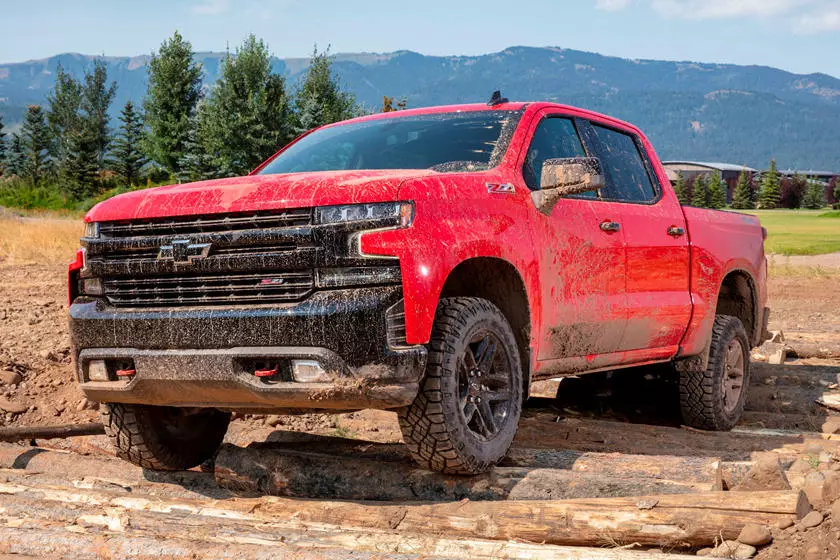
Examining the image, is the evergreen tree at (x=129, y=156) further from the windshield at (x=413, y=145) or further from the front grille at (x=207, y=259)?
the front grille at (x=207, y=259)

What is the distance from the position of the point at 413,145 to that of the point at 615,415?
11.7 ft

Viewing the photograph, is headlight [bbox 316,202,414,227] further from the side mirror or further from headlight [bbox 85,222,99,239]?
headlight [bbox 85,222,99,239]

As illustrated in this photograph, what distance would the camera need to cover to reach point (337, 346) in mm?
4035

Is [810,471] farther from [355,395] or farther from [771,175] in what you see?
[771,175]

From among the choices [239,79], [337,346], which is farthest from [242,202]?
[239,79]

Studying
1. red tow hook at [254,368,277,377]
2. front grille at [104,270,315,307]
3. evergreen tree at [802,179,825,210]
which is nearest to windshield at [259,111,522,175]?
front grille at [104,270,315,307]

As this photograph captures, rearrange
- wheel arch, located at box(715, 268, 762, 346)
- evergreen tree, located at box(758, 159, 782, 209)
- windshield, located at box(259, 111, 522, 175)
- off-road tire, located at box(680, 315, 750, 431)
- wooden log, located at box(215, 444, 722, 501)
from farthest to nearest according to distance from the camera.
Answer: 1. evergreen tree, located at box(758, 159, 782, 209)
2. wheel arch, located at box(715, 268, 762, 346)
3. off-road tire, located at box(680, 315, 750, 431)
4. windshield, located at box(259, 111, 522, 175)
5. wooden log, located at box(215, 444, 722, 501)

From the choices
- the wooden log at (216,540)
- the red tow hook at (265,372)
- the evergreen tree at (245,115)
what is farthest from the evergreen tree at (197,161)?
the red tow hook at (265,372)

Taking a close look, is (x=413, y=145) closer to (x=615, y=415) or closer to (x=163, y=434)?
(x=163, y=434)

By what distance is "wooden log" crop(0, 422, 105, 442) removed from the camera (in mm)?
6242

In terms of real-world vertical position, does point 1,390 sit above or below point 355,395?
below

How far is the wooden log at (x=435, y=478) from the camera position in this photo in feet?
14.9

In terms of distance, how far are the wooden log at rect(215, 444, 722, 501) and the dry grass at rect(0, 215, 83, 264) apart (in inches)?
574

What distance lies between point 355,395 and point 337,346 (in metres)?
0.23
